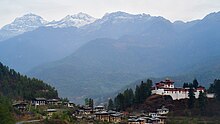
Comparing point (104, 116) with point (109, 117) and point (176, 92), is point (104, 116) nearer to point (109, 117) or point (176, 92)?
point (109, 117)

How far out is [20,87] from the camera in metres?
114

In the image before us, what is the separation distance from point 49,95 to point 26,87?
5.46m

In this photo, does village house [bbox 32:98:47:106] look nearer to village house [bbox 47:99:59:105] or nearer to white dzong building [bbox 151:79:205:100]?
village house [bbox 47:99:59:105]

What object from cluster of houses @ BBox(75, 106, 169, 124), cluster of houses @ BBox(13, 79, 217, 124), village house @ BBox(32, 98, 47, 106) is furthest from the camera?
village house @ BBox(32, 98, 47, 106)

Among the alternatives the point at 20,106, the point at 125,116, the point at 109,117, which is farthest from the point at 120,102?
the point at 20,106

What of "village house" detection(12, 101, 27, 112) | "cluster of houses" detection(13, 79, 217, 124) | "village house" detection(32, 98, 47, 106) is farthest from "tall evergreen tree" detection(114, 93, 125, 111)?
"village house" detection(12, 101, 27, 112)

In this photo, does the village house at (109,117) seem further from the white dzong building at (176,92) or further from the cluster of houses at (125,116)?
the white dzong building at (176,92)

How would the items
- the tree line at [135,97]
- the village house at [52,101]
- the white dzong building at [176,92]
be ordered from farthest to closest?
the village house at [52,101] → the tree line at [135,97] → the white dzong building at [176,92]

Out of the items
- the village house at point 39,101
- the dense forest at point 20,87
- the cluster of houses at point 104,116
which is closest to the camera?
the cluster of houses at point 104,116

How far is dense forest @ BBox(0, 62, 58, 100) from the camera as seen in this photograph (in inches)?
4274

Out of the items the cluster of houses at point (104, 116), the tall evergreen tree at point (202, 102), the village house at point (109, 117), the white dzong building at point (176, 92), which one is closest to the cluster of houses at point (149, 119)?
the village house at point (109, 117)

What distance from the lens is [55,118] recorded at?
81.0m

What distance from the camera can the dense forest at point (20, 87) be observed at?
356 ft

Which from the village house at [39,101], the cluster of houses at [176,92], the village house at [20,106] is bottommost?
the village house at [20,106]
